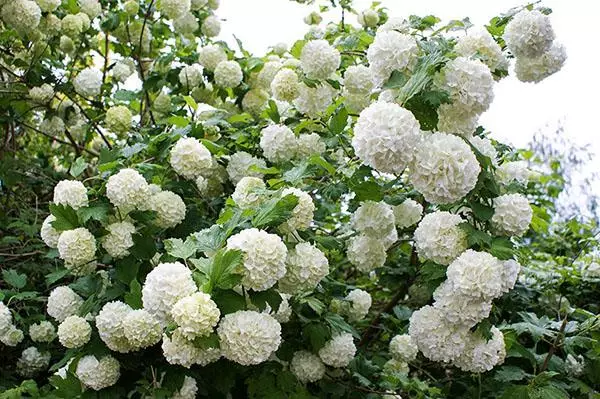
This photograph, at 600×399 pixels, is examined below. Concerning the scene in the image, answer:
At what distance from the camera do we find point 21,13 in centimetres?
298

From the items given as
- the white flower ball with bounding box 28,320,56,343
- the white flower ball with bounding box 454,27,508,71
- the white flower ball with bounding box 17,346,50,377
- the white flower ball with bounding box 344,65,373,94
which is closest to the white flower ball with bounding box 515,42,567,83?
the white flower ball with bounding box 454,27,508,71

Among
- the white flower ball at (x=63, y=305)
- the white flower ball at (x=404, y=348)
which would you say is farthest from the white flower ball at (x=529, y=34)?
the white flower ball at (x=63, y=305)

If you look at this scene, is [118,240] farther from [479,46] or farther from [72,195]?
[479,46]

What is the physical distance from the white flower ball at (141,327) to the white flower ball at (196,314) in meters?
0.30

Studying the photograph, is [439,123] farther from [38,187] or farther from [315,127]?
[38,187]

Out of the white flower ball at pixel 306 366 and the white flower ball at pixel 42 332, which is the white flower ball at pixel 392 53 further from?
the white flower ball at pixel 42 332

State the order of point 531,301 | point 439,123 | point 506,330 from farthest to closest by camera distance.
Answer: point 531,301 < point 506,330 < point 439,123

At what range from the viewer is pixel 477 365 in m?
1.82

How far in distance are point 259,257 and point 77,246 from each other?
0.73 metres

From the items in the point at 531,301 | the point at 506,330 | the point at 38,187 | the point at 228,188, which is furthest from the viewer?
the point at 38,187

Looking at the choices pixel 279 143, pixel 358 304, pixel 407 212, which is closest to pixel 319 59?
pixel 279 143

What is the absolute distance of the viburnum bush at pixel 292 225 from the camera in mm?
1652

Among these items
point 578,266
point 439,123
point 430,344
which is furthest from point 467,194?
point 578,266

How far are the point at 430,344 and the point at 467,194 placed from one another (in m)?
0.39
